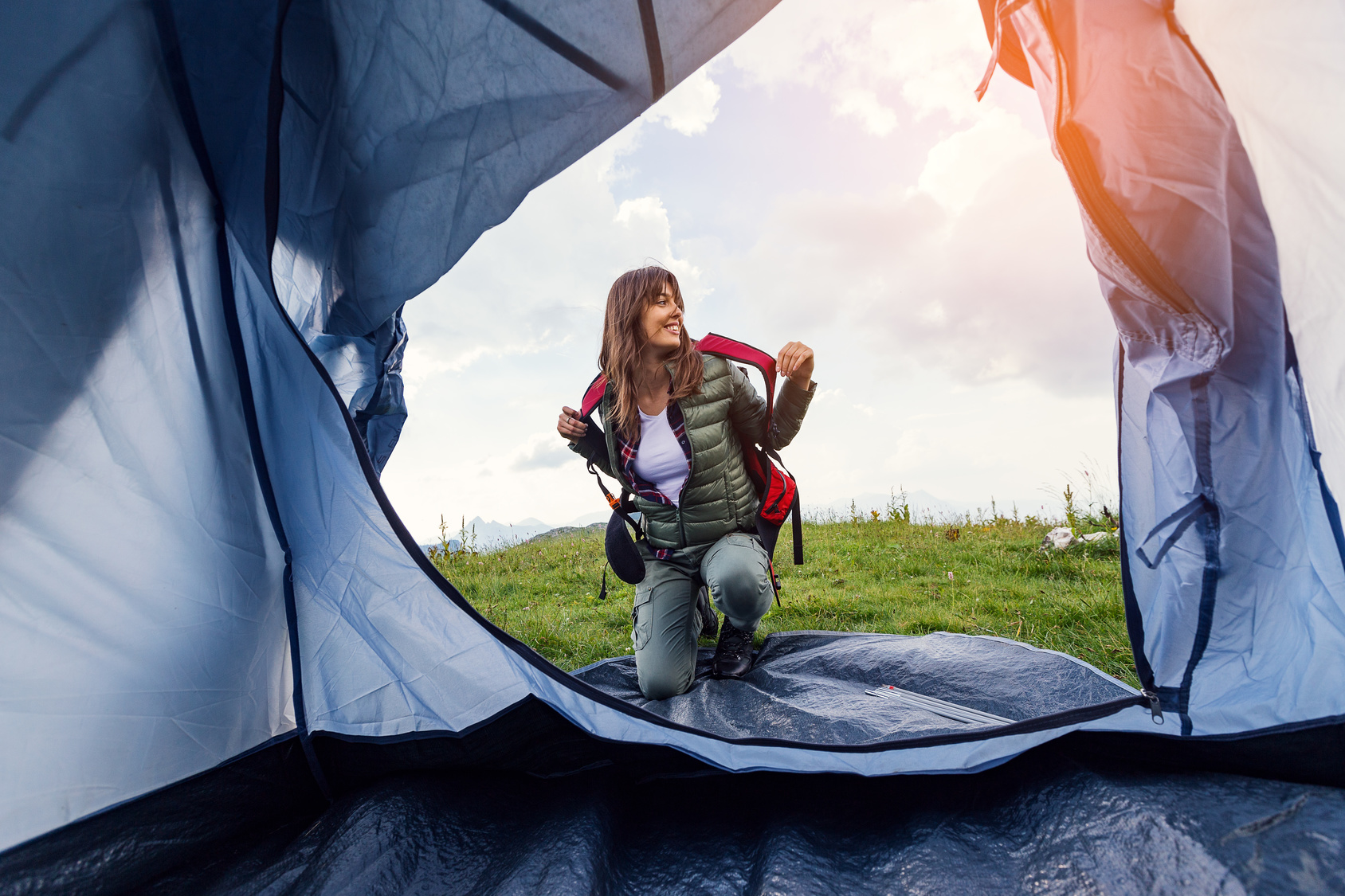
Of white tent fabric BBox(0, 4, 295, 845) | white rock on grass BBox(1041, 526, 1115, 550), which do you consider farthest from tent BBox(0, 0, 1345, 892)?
white rock on grass BBox(1041, 526, 1115, 550)

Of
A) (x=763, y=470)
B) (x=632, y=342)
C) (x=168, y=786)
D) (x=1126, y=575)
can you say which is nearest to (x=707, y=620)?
(x=763, y=470)

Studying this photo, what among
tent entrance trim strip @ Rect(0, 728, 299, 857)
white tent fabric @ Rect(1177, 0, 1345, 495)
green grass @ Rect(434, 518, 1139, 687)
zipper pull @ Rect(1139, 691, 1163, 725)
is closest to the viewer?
white tent fabric @ Rect(1177, 0, 1345, 495)

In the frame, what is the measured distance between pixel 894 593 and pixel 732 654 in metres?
1.32

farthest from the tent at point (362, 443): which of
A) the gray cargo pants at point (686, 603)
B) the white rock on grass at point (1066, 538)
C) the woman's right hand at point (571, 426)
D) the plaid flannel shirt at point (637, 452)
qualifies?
the white rock on grass at point (1066, 538)

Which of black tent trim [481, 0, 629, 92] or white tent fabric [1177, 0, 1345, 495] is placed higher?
black tent trim [481, 0, 629, 92]

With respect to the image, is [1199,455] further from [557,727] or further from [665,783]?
[557,727]

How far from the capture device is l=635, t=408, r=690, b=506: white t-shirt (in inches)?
97.0

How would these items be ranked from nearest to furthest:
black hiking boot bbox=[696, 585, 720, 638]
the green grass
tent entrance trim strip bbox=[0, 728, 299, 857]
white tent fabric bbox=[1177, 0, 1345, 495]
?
1. white tent fabric bbox=[1177, 0, 1345, 495]
2. tent entrance trim strip bbox=[0, 728, 299, 857]
3. the green grass
4. black hiking boot bbox=[696, 585, 720, 638]

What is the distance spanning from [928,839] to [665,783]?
1.90 ft

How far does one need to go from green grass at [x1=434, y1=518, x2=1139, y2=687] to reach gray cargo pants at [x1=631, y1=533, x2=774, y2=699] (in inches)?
21.0

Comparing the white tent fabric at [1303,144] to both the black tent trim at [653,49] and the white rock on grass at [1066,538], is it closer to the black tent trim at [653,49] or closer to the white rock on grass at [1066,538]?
the black tent trim at [653,49]

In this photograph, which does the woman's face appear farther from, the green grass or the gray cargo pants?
the green grass

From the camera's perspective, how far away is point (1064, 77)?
3.81 ft

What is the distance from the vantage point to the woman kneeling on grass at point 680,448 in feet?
7.77
